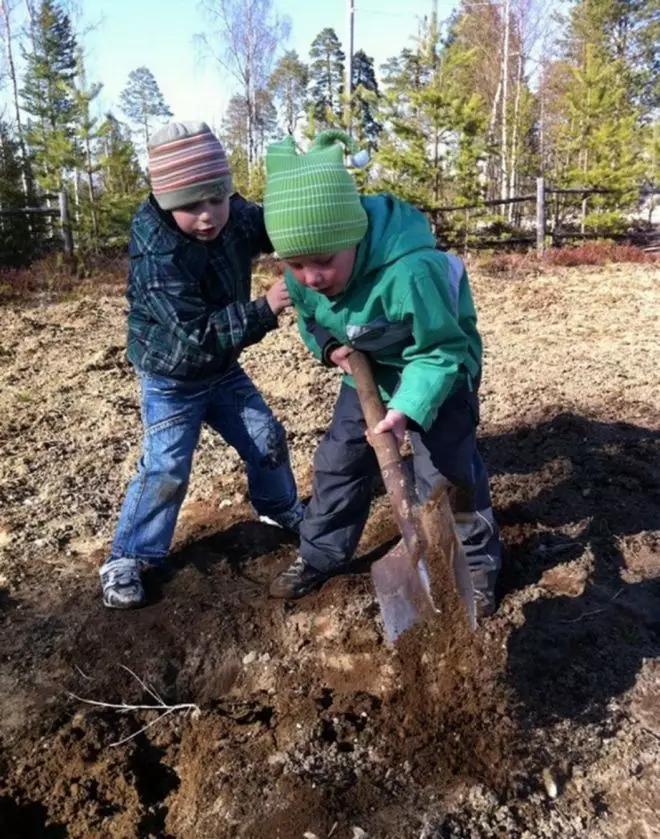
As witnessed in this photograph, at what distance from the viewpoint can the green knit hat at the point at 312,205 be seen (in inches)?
73.7

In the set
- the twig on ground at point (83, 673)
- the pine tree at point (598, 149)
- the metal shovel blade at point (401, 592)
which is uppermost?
the pine tree at point (598, 149)

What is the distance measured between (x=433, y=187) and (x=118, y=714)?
12944 mm

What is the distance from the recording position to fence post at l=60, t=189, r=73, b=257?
13008mm

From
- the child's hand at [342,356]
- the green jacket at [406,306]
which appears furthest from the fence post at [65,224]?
the green jacket at [406,306]

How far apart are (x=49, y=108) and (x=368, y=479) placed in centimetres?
1660

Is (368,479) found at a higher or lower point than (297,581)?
higher

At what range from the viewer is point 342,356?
7.30 feet

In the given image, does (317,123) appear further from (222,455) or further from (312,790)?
(312,790)

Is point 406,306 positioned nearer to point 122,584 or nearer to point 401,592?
point 401,592

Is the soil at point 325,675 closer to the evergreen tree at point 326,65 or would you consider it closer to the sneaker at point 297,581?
A: the sneaker at point 297,581

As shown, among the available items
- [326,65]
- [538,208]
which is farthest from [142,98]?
[538,208]

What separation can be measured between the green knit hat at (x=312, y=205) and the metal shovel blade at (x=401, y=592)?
2.84ft

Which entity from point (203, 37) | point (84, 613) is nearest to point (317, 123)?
point (203, 37)

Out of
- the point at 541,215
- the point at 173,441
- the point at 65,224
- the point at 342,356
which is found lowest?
the point at 173,441
